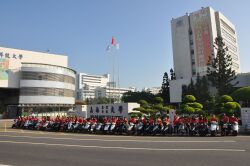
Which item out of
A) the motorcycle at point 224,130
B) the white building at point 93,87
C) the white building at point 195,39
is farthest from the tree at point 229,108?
the white building at point 93,87

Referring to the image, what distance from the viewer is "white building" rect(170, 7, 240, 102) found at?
78562 millimetres

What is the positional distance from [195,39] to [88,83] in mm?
100910

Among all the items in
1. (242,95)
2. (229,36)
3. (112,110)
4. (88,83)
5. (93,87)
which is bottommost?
(112,110)

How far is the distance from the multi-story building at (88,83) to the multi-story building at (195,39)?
76.4 m

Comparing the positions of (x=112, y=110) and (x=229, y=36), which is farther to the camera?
(x=229, y=36)

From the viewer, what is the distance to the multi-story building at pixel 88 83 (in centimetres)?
15000

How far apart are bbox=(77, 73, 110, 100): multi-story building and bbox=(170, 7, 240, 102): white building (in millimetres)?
76248

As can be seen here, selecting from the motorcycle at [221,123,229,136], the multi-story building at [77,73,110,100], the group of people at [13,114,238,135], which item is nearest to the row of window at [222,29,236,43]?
the group of people at [13,114,238,135]

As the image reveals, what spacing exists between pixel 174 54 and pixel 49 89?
141ft

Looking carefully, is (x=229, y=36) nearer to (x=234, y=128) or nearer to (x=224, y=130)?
(x=224, y=130)

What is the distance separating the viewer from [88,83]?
170 m

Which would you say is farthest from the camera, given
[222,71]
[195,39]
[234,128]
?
[195,39]

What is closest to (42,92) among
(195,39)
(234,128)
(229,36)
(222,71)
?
(222,71)

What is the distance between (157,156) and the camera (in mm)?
8766
